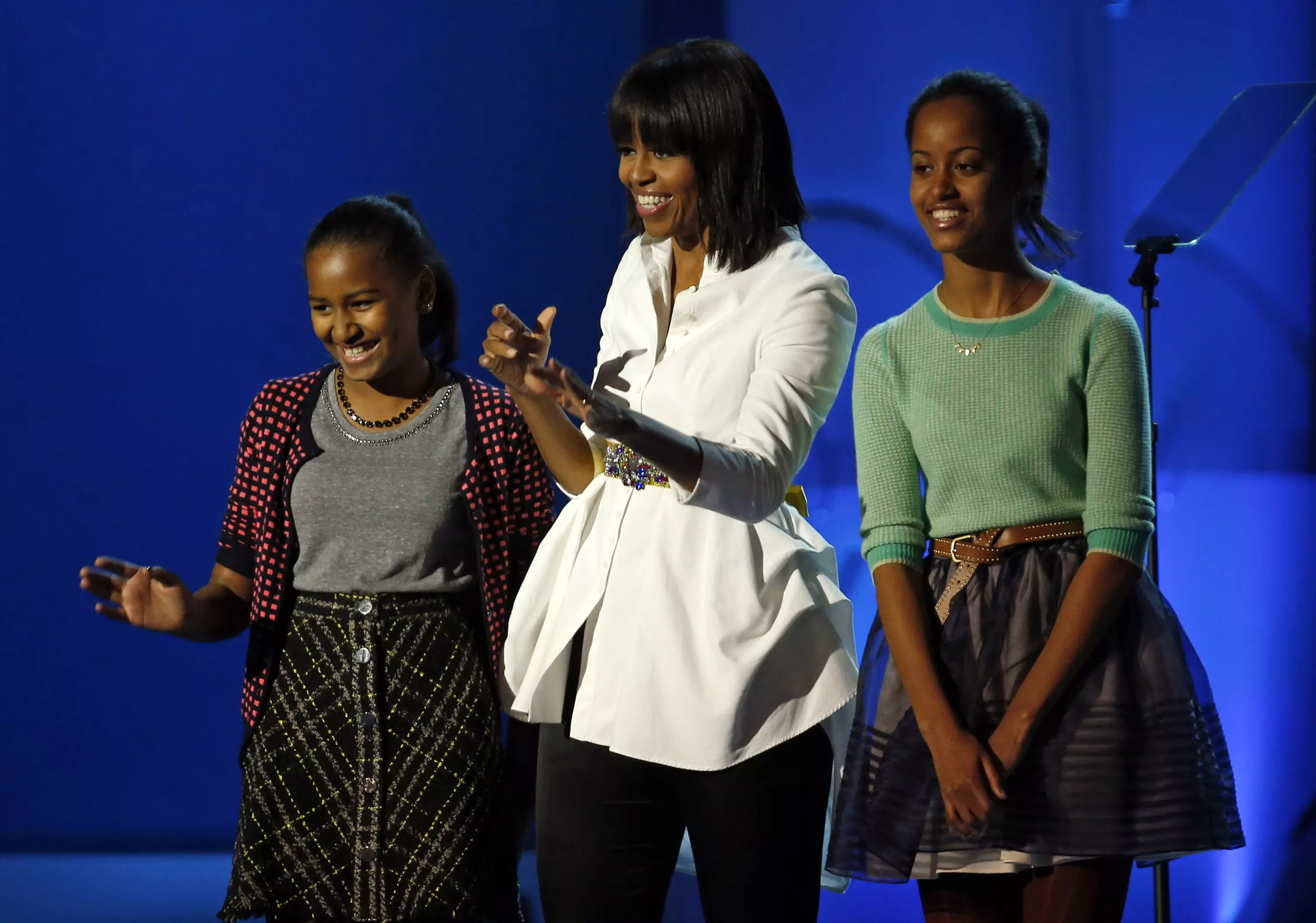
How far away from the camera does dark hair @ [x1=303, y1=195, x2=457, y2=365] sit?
6.76 ft

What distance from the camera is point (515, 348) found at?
5.35ft

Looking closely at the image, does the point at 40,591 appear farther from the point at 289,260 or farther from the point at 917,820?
the point at 917,820

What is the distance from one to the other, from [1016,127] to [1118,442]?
0.42 metres

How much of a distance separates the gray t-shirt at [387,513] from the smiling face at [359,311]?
4.0 inches

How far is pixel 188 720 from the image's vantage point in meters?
3.47

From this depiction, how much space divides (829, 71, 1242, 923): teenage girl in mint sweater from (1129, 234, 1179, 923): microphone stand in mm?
917

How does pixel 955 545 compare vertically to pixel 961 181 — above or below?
below

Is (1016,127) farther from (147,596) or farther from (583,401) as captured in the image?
(147,596)

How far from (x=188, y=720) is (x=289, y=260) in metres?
1.21

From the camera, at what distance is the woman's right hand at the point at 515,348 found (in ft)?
5.30

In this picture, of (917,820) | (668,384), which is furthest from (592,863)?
(668,384)

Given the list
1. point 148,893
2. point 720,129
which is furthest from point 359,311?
point 148,893

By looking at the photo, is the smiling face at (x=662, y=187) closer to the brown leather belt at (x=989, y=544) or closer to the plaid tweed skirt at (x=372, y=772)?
the brown leather belt at (x=989, y=544)

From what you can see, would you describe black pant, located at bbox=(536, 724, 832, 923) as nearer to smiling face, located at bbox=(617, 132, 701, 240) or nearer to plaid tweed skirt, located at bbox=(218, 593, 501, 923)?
plaid tweed skirt, located at bbox=(218, 593, 501, 923)
